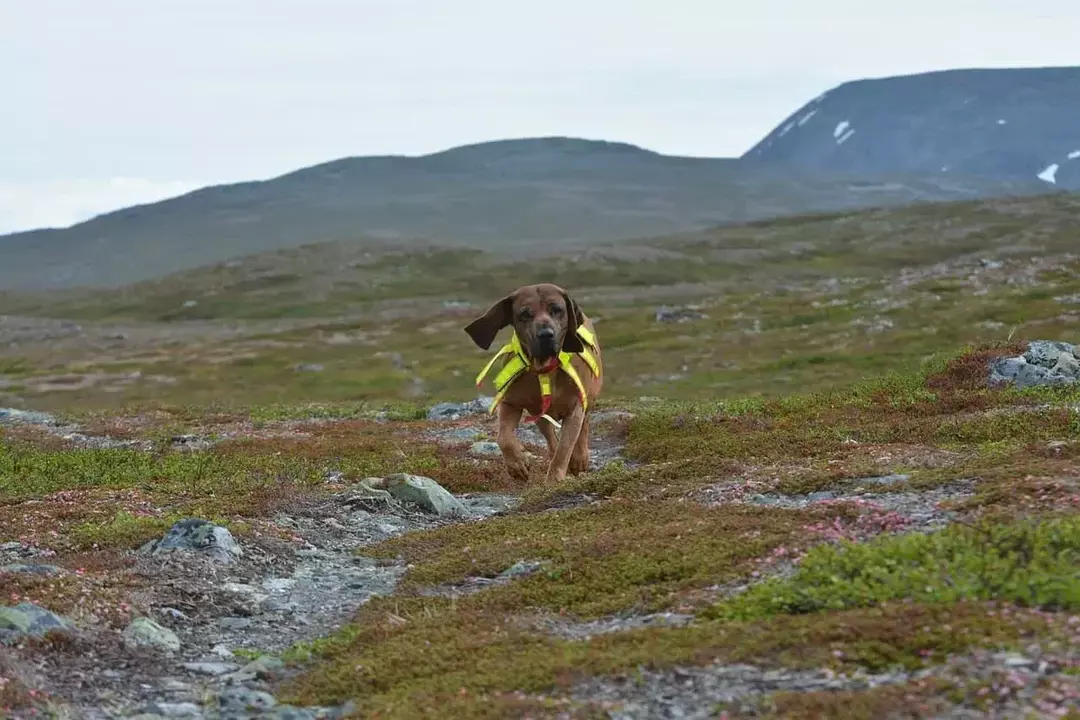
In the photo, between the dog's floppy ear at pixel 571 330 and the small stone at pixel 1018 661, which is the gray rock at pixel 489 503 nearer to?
the dog's floppy ear at pixel 571 330

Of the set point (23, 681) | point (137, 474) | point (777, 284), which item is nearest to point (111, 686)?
point (23, 681)

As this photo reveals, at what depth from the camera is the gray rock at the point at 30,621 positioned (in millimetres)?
9430

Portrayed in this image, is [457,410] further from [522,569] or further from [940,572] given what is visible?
[940,572]

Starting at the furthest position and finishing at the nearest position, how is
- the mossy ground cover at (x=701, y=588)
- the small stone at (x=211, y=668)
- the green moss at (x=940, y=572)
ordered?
the small stone at (x=211, y=668) → the green moss at (x=940, y=572) → the mossy ground cover at (x=701, y=588)

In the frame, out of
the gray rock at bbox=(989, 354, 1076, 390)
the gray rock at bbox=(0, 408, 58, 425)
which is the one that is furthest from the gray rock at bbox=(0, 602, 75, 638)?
the gray rock at bbox=(0, 408, 58, 425)

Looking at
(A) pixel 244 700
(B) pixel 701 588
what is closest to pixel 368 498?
(B) pixel 701 588

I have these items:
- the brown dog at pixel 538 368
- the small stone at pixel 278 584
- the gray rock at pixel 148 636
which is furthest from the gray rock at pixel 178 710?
the brown dog at pixel 538 368

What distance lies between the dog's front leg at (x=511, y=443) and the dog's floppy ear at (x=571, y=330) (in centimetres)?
140

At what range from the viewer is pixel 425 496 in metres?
16.9

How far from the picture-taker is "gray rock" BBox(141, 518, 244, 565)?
13008 mm

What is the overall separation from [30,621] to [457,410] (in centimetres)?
2663

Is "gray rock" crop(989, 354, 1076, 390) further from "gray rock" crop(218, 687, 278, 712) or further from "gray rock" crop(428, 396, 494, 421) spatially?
"gray rock" crop(218, 687, 278, 712)

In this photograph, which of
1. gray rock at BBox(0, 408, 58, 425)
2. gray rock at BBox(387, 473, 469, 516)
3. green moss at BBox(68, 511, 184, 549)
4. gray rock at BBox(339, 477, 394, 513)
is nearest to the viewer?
green moss at BBox(68, 511, 184, 549)

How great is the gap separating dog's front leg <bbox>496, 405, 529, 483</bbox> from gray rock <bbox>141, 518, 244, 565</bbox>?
17.1 ft
